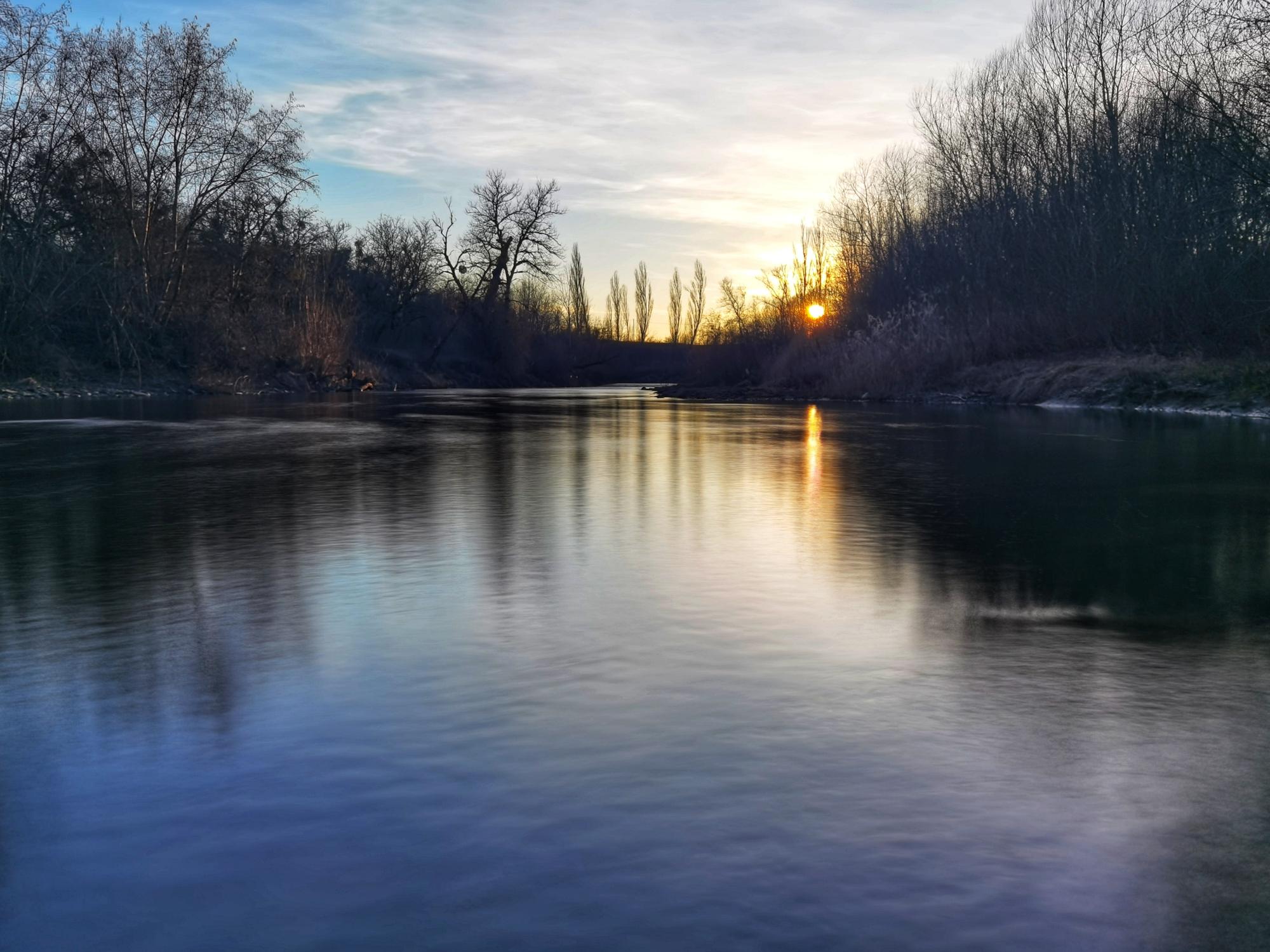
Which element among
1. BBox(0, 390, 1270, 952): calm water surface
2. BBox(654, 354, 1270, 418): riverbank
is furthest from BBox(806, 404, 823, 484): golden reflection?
BBox(654, 354, 1270, 418): riverbank

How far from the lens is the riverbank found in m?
29.3

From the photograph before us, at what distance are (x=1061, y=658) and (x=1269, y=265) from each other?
96.1 ft

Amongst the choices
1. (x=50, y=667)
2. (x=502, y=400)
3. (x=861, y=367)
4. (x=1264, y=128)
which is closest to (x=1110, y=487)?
(x=50, y=667)

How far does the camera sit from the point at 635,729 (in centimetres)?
464

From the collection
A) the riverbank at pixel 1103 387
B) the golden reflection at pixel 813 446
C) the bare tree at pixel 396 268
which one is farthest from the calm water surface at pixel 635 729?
the bare tree at pixel 396 268

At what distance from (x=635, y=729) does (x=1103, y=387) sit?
1265 inches

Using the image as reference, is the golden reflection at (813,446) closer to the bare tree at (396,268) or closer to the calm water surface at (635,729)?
the calm water surface at (635,729)

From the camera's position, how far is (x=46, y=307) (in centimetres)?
4453

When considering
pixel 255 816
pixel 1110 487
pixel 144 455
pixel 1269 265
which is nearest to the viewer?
pixel 255 816

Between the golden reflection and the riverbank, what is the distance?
24.8 ft

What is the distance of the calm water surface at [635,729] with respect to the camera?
10.4 ft

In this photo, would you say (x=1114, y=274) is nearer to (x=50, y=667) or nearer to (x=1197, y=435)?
(x=1197, y=435)

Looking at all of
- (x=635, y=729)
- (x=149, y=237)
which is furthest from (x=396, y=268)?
(x=635, y=729)

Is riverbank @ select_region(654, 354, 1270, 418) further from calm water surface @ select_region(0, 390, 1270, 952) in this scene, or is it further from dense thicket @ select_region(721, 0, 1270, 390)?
calm water surface @ select_region(0, 390, 1270, 952)
